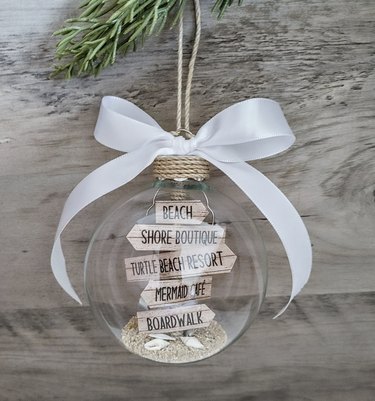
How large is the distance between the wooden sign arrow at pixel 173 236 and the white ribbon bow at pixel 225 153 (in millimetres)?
55

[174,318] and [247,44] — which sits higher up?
[247,44]

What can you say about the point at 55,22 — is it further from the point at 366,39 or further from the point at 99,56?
the point at 366,39

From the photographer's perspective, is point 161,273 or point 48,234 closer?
point 161,273

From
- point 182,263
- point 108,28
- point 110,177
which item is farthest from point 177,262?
point 108,28

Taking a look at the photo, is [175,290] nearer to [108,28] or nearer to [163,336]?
[163,336]

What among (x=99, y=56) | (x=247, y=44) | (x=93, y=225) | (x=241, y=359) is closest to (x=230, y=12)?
(x=247, y=44)

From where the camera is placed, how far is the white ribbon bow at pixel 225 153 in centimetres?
65

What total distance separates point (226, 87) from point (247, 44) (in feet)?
0.18

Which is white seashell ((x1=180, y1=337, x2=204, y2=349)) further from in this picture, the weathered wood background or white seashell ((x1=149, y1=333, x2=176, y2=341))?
the weathered wood background

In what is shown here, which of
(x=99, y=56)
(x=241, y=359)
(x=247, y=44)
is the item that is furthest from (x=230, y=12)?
(x=241, y=359)

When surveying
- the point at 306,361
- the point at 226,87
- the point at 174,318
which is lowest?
the point at 306,361

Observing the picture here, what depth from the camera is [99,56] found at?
72 centimetres

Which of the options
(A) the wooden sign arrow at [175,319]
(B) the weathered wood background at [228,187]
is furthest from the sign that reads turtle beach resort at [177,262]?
(B) the weathered wood background at [228,187]

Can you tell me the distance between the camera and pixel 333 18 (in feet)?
2.41
